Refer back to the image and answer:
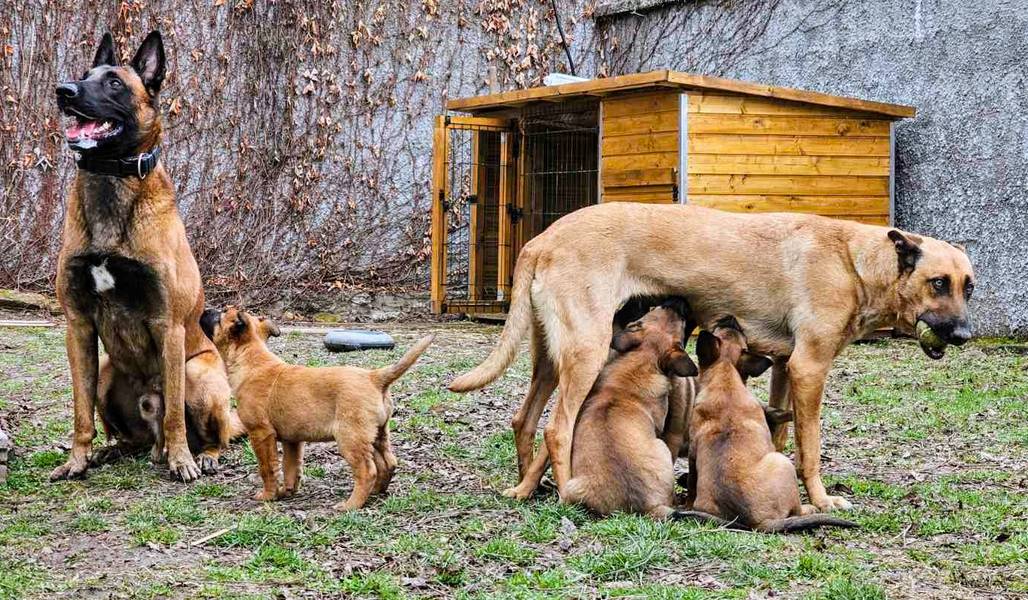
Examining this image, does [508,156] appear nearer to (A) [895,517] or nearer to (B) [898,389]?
(B) [898,389]

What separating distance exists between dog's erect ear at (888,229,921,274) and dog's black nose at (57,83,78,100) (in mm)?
3824

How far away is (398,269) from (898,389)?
24.8 feet

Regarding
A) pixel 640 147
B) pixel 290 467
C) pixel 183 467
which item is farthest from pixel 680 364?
pixel 640 147

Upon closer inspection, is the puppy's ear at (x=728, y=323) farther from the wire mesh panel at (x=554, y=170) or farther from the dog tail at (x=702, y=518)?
the wire mesh panel at (x=554, y=170)

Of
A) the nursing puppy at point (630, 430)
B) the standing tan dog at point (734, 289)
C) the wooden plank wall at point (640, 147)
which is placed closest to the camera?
the nursing puppy at point (630, 430)

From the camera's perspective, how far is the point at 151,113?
5.34 metres

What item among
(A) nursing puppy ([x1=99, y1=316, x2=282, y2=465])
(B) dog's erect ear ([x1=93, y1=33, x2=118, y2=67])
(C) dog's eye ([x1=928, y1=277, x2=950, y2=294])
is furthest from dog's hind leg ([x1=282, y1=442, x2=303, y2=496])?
(C) dog's eye ([x1=928, y1=277, x2=950, y2=294])

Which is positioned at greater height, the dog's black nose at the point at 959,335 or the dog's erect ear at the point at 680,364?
the dog's black nose at the point at 959,335

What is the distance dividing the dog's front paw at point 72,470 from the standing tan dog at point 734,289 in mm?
1984

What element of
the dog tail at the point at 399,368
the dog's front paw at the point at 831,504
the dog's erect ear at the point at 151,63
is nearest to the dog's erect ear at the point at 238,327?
the dog tail at the point at 399,368

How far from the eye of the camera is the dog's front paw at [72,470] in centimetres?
527

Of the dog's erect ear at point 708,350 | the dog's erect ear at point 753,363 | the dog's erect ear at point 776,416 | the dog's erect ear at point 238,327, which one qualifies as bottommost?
the dog's erect ear at point 776,416

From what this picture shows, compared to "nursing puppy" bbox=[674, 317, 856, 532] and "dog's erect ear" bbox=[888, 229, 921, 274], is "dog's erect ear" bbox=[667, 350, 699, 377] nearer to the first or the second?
"nursing puppy" bbox=[674, 317, 856, 532]

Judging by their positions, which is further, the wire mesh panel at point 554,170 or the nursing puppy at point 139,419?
the wire mesh panel at point 554,170
